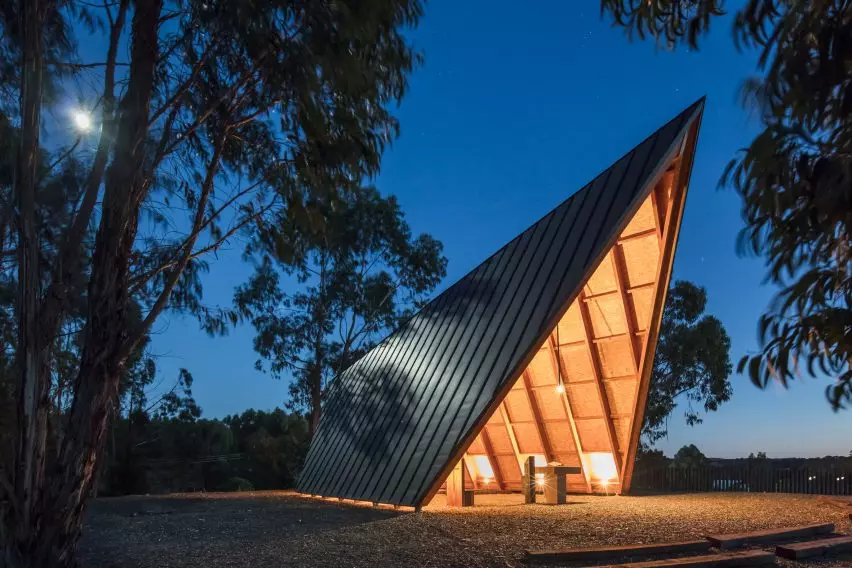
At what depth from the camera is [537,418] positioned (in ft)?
42.4

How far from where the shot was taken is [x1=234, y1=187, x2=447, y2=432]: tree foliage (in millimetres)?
23953

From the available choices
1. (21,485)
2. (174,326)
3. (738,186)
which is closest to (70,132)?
(174,326)

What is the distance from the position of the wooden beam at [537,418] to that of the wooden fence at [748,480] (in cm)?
326

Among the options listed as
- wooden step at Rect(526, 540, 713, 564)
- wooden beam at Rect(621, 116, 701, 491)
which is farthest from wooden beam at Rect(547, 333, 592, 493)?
wooden step at Rect(526, 540, 713, 564)

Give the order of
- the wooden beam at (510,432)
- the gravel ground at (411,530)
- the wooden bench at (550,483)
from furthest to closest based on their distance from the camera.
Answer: the wooden beam at (510,432) < the wooden bench at (550,483) < the gravel ground at (411,530)

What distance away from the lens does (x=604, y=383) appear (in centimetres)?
1195

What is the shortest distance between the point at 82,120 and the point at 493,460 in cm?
1023

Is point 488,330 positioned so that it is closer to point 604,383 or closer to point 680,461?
point 604,383

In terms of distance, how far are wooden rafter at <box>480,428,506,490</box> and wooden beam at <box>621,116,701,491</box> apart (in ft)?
10.1

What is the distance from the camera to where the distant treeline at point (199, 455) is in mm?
23531

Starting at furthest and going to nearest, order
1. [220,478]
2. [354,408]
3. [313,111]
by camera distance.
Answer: [220,478], [354,408], [313,111]

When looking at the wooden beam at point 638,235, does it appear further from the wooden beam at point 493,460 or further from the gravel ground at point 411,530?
the wooden beam at point 493,460

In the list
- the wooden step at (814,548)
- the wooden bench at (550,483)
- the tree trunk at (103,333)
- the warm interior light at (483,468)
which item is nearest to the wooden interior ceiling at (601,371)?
the warm interior light at (483,468)

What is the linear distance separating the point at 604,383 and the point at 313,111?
7.72 meters
